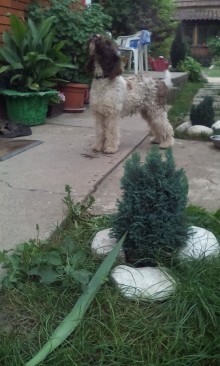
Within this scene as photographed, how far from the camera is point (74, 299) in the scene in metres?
2.22

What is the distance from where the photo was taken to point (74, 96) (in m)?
7.46

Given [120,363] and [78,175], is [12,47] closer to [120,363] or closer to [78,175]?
[78,175]

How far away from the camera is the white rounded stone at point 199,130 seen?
6250mm

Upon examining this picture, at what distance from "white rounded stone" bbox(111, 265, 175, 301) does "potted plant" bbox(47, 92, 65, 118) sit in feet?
15.3

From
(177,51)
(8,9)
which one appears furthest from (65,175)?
(177,51)

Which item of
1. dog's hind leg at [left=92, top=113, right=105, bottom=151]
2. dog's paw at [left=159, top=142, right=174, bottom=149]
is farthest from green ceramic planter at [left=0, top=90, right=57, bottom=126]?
dog's paw at [left=159, top=142, right=174, bottom=149]

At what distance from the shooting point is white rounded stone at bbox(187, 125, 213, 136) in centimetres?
625

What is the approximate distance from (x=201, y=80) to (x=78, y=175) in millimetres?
10003

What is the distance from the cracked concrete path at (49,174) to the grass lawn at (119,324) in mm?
614

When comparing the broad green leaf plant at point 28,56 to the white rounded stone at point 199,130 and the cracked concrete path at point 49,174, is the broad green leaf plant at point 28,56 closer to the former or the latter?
the cracked concrete path at point 49,174

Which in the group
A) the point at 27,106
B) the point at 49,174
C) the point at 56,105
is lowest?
the point at 49,174

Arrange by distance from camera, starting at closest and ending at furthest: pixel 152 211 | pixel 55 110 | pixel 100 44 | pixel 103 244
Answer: pixel 152 211, pixel 103 244, pixel 100 44, pixel 55 110

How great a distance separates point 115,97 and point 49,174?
4.05 ft

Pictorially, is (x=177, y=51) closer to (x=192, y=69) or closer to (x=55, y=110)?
(x=192, y=69)
